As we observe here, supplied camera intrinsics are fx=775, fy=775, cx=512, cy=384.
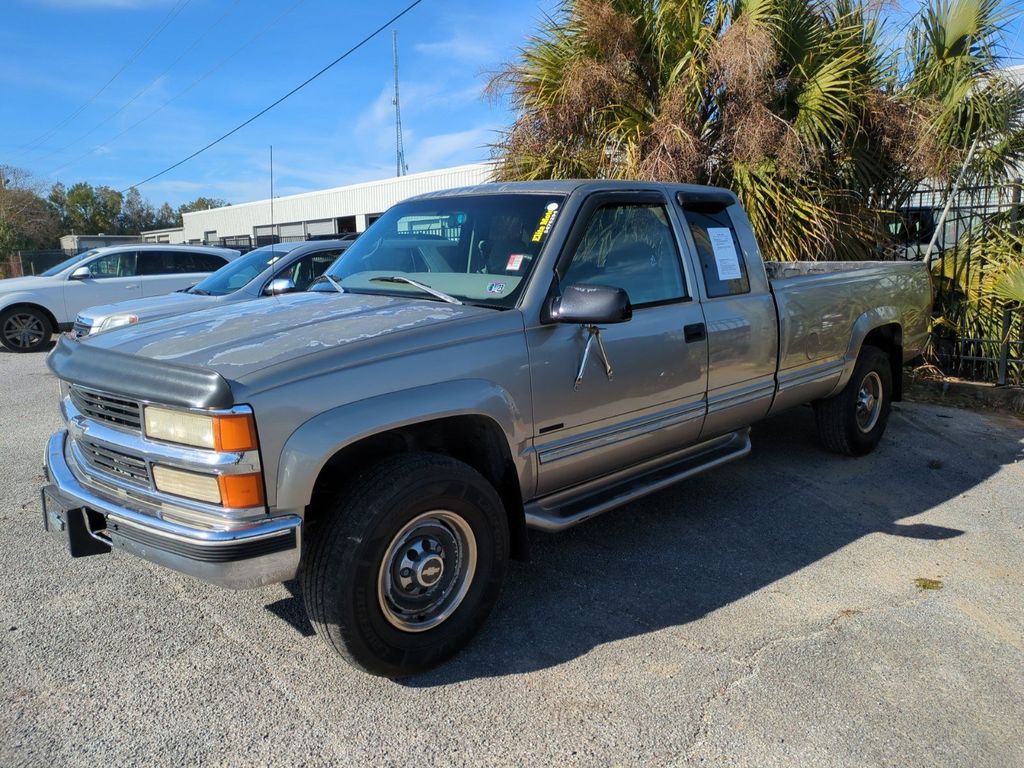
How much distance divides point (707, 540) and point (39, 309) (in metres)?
12.3

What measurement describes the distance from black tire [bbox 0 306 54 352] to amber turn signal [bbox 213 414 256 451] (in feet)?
40.0

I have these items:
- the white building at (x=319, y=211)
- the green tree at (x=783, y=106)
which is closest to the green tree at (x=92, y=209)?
the white building at (x=319, y=211)

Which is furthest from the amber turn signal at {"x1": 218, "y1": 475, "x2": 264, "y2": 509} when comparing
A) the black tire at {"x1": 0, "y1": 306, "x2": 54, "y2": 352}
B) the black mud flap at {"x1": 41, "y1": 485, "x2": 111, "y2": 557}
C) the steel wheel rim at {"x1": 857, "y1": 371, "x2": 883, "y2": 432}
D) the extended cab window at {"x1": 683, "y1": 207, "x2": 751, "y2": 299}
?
the black tire at {"x1": 0, "y1": 306, "x2": 54, "y2": 352}

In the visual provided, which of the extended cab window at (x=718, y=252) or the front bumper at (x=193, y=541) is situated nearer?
the front bumper at (x=193, y=541)

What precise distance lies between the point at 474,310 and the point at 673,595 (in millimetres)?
1685

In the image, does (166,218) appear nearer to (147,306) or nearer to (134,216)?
(134,216)

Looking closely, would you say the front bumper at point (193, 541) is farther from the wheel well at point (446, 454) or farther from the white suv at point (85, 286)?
the white suv at point (85, 286)

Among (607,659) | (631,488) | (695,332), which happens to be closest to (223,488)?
(607,659)

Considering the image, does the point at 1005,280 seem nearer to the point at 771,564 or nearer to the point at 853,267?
the point at 853,267

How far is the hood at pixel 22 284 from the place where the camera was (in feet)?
41.3

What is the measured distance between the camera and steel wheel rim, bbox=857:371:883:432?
5.86m

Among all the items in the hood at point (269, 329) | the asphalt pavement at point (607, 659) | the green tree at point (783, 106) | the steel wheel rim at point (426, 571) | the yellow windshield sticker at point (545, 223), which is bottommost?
the asphalt pavement at point (607, 659)

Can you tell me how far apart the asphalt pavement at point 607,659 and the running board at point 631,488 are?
0.43 m

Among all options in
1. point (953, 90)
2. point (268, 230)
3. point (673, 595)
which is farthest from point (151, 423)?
point (268, 230)
